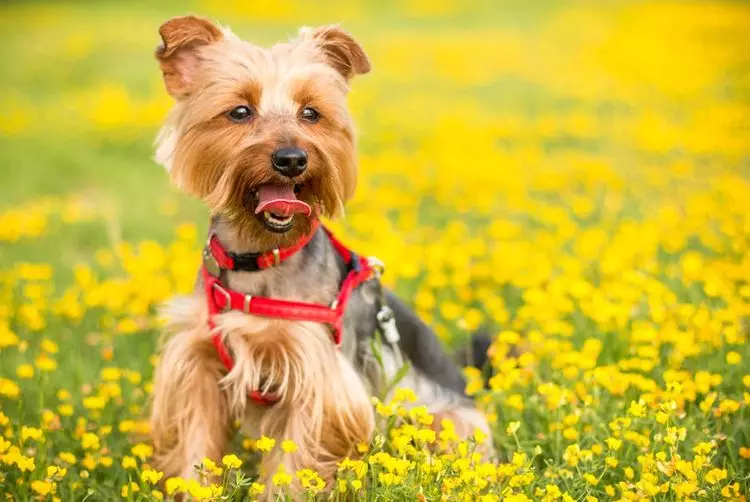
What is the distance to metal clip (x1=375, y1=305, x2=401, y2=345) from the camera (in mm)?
4035

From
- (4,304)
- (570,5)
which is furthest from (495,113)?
(570,5)

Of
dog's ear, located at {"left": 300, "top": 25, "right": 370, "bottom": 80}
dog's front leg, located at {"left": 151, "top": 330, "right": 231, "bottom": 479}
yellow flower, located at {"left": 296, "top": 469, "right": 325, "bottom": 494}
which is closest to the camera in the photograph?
yellow flower, located at {"left": 296, "top": 469, "right": 325, "bottom": 494}

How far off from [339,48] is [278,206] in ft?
2.87

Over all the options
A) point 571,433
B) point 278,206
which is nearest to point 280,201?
point 278,206

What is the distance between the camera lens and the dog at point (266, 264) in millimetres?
3580

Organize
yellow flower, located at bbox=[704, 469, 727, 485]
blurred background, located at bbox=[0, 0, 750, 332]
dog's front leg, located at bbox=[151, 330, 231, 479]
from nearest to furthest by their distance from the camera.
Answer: yellow flower, located at bbox=[704, 469, 727, 485] → dog's front leg, located at bbox=[151, 330, 231, 479] → blurred background, located at bbox=[0, 0, 750, 332]

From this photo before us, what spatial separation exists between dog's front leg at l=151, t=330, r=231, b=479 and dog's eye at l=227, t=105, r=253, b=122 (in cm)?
94

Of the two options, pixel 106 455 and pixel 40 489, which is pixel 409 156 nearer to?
pixel 106 455

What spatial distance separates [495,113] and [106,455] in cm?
964

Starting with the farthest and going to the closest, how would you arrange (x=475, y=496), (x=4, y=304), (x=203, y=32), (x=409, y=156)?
(x=409, y=156) < (x=4, y=304) < (x=203, y=32) < (x=475, y=496)

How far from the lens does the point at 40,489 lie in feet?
10.7

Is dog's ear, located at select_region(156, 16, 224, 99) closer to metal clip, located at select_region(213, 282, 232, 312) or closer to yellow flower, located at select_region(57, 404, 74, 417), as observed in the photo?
metal clip, located at select_region(213, 282, 232, 312)

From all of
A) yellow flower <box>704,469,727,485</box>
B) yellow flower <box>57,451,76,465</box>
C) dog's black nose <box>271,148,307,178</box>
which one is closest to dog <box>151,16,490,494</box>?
dog's black nose <box>271,148,307,178</box>

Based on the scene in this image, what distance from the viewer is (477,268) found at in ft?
20.6
